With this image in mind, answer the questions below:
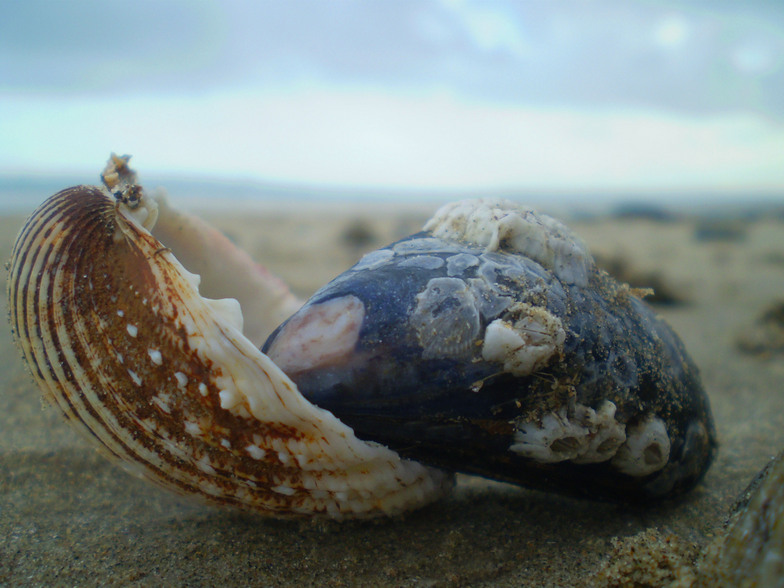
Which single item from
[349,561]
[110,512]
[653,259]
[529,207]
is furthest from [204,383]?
[653,259]

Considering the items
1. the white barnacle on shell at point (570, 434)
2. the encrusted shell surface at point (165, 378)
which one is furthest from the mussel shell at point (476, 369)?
the encrusted shell surface at point (165, 378)

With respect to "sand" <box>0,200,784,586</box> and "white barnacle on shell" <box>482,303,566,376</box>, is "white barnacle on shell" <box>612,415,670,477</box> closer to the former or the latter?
"sand" <box>0,200,784,586</box>

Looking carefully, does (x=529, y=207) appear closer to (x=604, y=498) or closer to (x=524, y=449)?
(x=524, y=449)

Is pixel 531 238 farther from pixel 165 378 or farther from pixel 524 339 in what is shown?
pixel 165 378

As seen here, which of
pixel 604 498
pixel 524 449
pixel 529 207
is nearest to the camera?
pixel 524 449

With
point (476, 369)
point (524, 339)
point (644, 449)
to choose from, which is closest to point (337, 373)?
point (476, 369)

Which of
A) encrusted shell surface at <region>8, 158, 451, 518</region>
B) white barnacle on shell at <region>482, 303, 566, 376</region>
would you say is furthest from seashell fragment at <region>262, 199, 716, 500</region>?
encrusted shell surface at <region>8, 158, 451, 518</region>

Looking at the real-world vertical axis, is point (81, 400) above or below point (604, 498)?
above
